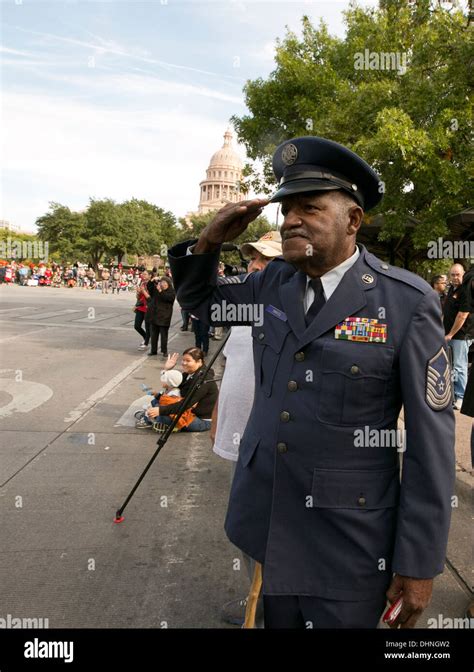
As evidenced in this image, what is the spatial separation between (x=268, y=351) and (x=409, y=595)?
2.91ft

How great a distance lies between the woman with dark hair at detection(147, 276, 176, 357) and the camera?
11188 mm

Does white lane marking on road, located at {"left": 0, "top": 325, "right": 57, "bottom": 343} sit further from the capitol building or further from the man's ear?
the capitol building

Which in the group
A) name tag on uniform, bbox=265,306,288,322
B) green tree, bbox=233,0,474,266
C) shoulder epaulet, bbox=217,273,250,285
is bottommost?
name tag on uniform, bbox=265,306,288,322

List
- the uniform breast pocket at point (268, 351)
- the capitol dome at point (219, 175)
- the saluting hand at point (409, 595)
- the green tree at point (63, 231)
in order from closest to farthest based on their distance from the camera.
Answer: the saluting hand at point (409, 595) < the uniform breast pocket at point (268, 351) < the green tree at point (63, 231) < the capitol dome at point (219, 175)

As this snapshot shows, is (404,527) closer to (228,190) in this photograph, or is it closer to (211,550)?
(211,550)

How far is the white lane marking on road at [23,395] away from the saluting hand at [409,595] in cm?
557

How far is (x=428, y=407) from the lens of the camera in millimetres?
1697

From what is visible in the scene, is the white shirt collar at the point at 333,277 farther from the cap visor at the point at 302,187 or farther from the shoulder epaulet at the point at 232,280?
the shoulder epaulet at the point at 232,280

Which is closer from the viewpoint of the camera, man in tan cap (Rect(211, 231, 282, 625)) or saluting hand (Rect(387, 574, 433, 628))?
saluting hand (Rect(387, 574, 433, 628))

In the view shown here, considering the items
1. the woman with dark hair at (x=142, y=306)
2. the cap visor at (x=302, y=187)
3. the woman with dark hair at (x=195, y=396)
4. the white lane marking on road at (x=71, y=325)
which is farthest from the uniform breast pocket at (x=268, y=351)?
the white lane marking on road at (x=71, y=325)

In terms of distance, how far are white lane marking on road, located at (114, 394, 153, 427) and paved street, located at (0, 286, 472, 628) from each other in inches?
1.4

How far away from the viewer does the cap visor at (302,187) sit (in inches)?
70.4

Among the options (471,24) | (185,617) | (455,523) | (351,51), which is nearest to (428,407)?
(185,617)

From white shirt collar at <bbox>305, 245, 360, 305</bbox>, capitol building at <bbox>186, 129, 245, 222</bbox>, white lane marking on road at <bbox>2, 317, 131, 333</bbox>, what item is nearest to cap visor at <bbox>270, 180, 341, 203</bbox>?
white shirt collar at <bbox>305, 245, 360, 305</bbox>
